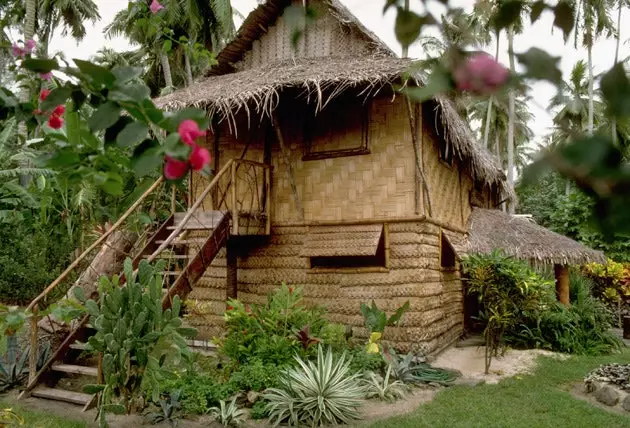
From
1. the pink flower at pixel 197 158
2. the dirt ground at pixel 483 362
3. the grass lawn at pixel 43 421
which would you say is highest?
the pink flower at pixel 197 158

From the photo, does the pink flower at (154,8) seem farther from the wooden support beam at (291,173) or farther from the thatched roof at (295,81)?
the wooden support beam at (291,173)

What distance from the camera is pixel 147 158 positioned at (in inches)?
33.1

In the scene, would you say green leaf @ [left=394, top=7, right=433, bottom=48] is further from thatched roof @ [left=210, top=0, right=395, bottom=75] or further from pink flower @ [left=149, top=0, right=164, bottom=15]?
thatched roof @ [left=210, top=0, right=395, bottom=75]

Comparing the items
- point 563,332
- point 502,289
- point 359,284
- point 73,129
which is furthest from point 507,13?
point 563,332

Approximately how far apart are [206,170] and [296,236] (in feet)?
23.9

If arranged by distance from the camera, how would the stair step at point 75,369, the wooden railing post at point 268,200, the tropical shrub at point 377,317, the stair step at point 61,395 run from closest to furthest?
the stair step at point 61,395 < the stair step at point 75,369 < the tropical shrub at point 377,317 < the wooden railing post at point 268,200

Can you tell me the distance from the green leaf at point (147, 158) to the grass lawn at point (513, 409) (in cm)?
475

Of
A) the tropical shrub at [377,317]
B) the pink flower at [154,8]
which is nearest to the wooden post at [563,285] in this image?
the tropical shrub at [377,317]

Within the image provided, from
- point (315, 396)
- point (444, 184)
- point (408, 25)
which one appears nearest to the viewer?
point (408, 25)

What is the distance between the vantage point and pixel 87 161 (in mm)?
1009

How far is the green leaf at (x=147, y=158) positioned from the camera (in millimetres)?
826

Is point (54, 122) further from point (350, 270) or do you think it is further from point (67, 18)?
point (67, 18)

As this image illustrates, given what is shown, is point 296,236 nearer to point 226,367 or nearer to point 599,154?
point 226,367

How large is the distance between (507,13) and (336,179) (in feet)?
24.0
